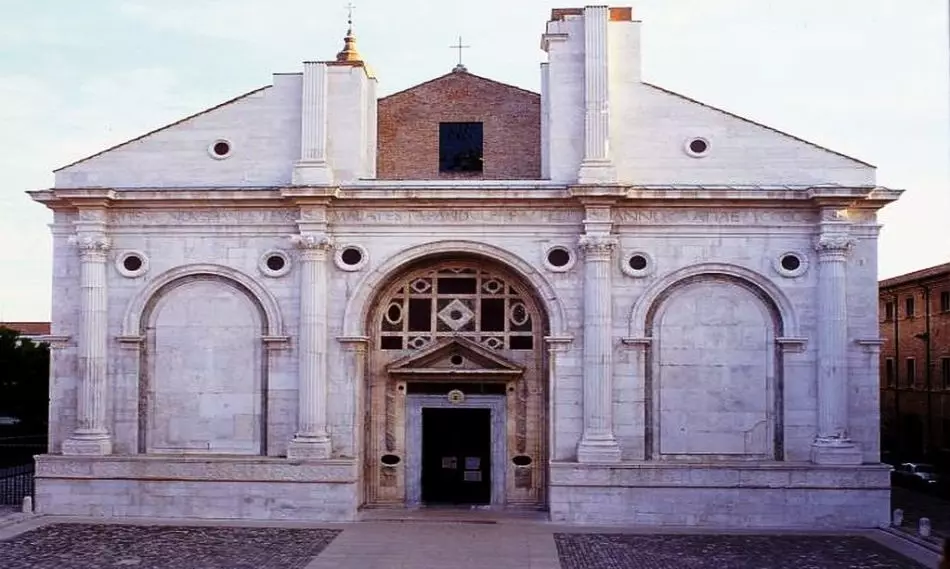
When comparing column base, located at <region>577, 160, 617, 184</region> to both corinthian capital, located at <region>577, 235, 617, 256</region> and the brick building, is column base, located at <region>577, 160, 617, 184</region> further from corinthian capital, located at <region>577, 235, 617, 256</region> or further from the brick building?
the brick building

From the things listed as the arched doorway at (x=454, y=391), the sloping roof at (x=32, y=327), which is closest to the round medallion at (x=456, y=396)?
the arched doorway at (x=454, y=391)

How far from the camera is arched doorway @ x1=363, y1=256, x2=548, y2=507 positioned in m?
23.0

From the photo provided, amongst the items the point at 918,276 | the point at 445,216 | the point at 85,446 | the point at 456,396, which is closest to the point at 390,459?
the point at 456,396

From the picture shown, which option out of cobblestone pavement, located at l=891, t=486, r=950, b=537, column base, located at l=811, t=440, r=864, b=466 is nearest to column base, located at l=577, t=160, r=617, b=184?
column base, located at l=811, t=440, r=864, b=466

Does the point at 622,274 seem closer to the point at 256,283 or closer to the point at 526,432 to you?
the point at 526,432

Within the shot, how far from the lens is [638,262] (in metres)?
22.3

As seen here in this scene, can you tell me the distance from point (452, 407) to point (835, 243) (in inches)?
353

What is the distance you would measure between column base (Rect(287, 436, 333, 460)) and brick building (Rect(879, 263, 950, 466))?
763 inches

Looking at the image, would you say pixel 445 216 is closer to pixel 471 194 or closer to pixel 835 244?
pixel 471 194

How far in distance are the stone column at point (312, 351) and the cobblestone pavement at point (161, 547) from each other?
1.98 m

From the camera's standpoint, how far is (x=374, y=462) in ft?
75.8

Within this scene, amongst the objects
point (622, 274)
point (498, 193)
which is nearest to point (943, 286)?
point (622, 274)

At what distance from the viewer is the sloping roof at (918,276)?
33.6 m

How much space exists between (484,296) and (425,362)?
198 centimetres
